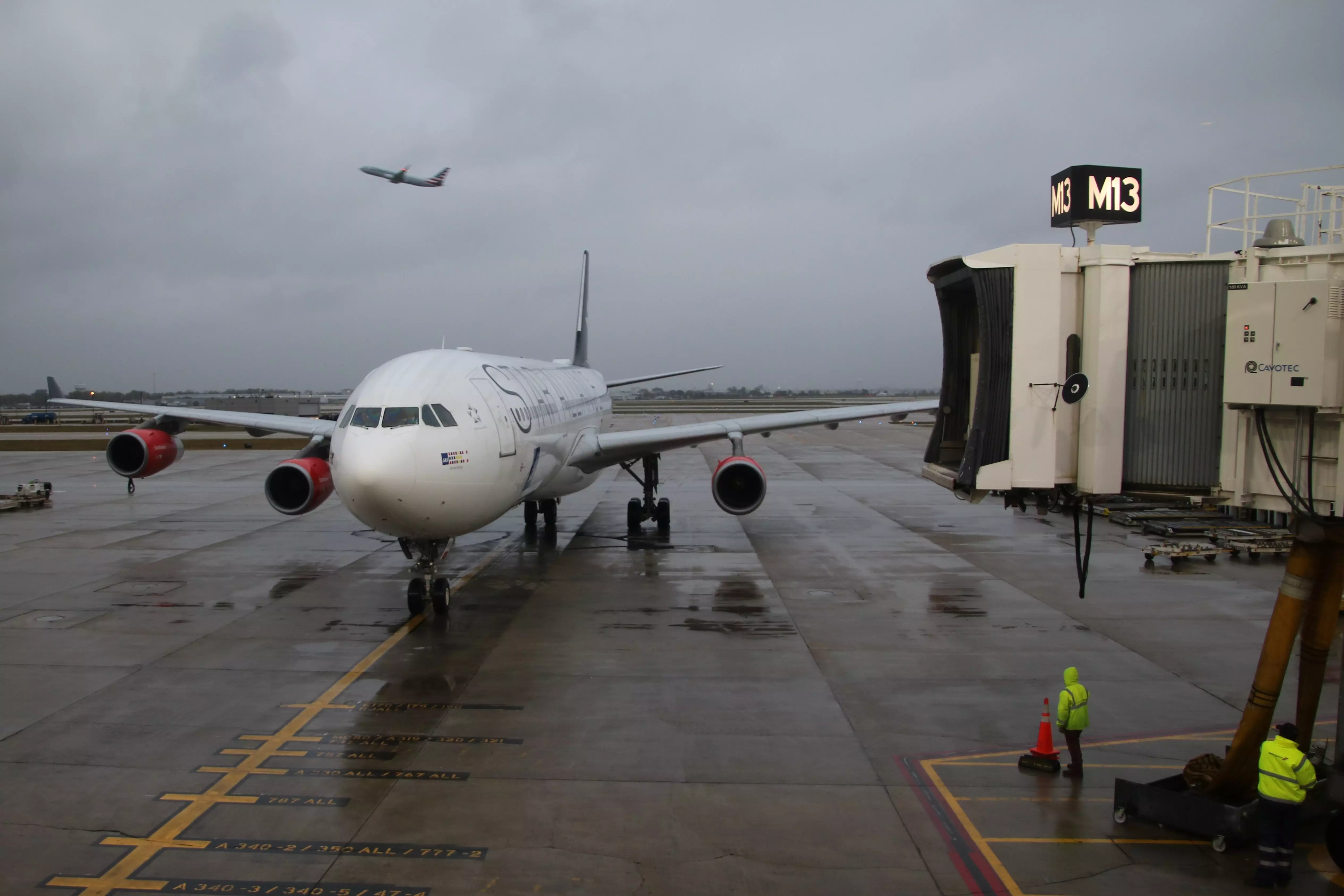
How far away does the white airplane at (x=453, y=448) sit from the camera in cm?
1341

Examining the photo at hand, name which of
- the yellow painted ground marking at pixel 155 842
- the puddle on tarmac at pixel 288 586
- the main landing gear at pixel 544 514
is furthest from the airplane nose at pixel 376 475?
the main landing gear at pixel 544 514

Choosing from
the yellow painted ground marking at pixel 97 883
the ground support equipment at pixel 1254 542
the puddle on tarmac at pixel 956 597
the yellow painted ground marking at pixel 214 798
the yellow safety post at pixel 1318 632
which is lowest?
the yellow painted ground marking at pixel 97 883

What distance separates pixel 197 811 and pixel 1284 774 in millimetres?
9333

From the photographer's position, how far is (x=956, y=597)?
16.8m

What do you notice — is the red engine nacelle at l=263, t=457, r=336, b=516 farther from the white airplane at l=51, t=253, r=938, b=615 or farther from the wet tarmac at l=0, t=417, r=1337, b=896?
the wet tarmac at l=0, t=417, r=1337, b=896

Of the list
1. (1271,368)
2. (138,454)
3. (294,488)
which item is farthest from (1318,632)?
(138,454)

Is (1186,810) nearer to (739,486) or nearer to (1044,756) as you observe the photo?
(1044,756)

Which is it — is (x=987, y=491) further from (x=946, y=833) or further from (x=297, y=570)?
(x=297, y=570)

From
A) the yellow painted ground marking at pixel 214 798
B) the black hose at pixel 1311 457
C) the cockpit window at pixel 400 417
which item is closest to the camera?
the black hose at pixel 1311 457

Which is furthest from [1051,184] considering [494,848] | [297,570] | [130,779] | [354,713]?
[297,570]

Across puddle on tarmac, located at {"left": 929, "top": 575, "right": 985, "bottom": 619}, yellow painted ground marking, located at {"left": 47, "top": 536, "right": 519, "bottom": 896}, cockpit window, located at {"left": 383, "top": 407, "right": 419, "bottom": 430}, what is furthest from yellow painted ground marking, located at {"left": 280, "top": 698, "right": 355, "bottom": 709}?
puddle on tarmac, located at {"left": 929, "top": 575, "right": 985, "bottom": 619}

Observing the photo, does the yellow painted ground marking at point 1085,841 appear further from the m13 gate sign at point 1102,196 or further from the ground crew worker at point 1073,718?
the m13 gate sign at point 1102,196

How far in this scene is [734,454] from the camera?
21062mm

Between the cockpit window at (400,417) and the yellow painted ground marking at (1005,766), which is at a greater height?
the cockpit window at (400,417)
